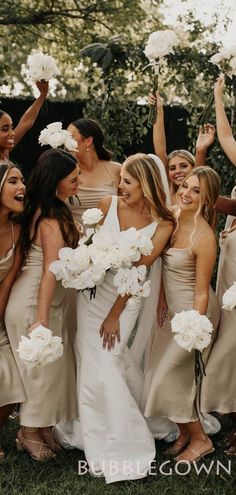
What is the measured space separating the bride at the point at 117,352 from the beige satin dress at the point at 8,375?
366 mm

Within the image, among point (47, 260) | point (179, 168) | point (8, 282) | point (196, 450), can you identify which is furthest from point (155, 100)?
point (196, 450)

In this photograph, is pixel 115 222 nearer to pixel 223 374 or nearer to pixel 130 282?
pixel 130 282

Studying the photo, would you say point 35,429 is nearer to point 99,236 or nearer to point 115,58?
point 99,236

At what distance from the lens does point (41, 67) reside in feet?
18.7

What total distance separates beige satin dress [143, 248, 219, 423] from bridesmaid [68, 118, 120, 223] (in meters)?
1.26

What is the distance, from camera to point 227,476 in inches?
177

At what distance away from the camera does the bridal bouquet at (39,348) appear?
4012mm

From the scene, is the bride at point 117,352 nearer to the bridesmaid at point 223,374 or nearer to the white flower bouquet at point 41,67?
the bridesmaid at point 223,374

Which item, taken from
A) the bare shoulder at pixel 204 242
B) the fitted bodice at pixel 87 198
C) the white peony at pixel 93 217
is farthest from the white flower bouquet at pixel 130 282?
the fitted bodice at pixel 87 198

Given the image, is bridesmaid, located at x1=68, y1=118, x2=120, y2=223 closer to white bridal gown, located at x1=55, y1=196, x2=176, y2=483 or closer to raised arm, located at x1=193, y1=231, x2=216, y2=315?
white bridal gown, located at x1=55, y1=196, x2=176, y2=483

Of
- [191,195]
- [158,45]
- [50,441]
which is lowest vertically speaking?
[50,441]

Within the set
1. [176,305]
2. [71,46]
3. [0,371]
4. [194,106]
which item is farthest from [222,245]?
[71,46]

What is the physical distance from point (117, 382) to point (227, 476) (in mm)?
827

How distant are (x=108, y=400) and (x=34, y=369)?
0.47 meters
